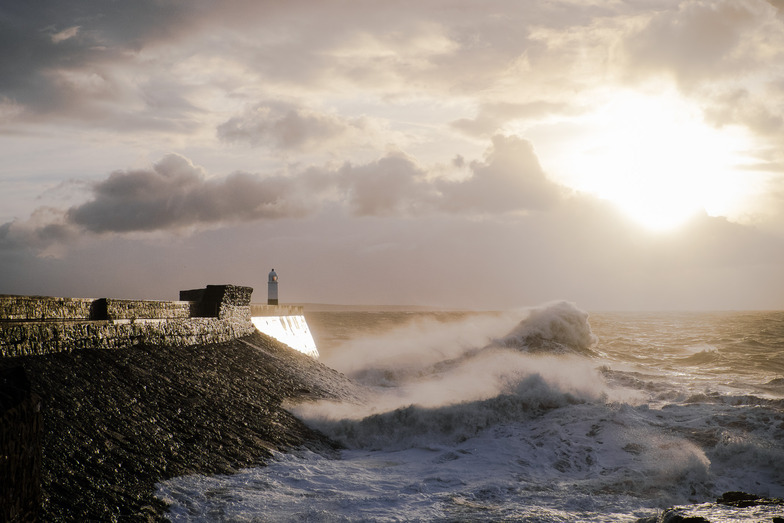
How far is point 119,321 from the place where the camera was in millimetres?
8062

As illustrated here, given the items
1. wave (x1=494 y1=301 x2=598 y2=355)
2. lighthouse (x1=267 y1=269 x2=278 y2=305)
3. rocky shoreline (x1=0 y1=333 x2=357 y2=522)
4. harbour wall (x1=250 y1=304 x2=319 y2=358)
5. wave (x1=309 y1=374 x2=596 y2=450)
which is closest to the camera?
rocky shoreline (x1=0 y1=333 x2=357 y2=522)

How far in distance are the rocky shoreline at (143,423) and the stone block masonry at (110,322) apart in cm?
18

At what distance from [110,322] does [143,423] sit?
201 cm

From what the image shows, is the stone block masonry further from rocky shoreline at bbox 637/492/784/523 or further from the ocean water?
rocky shoreline at bbox 637/492/784/523

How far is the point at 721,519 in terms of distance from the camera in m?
5.02

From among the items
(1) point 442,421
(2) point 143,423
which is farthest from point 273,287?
(2) point 143,423

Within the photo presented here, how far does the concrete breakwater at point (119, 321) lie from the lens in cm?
634

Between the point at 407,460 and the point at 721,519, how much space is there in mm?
4653

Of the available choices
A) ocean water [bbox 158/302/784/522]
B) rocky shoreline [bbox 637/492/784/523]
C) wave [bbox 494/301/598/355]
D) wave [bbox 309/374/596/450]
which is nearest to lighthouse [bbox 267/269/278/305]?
ocean water [bbox 158/302/784/522]

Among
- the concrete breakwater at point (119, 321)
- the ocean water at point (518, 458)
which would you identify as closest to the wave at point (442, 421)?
the ocean water at point (518, 458)

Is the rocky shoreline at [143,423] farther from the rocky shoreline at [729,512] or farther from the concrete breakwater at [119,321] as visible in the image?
the rocky shoreline at [729,512]

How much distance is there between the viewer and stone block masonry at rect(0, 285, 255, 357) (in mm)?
6301

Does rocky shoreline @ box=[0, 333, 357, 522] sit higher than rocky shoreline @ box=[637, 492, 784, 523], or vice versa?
rocky shoreline @ box=[0, 333, 357, 522]

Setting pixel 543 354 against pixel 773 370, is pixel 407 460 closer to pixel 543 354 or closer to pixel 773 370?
pixel 543 354
